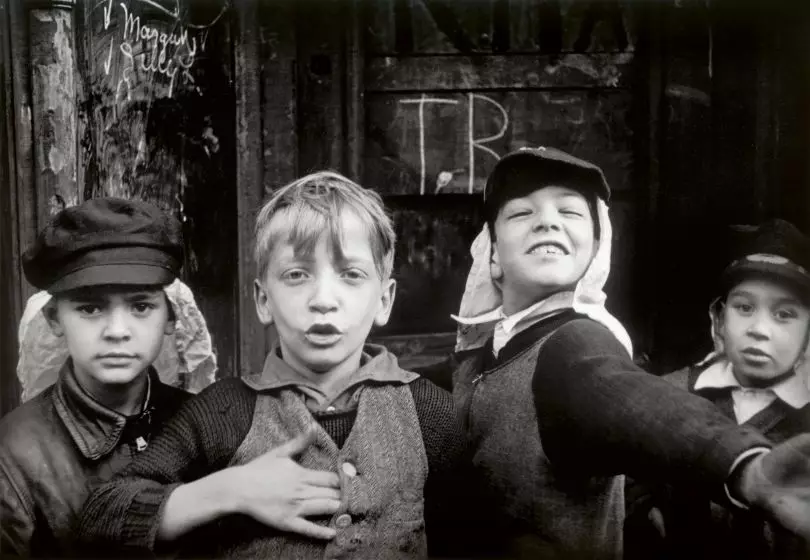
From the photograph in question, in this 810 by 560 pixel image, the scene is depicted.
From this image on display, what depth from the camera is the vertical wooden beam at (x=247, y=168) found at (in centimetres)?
331

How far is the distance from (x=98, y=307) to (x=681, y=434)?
6.22 feet

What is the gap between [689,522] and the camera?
322 centimetres

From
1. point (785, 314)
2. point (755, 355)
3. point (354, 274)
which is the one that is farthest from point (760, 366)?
point (354, 274)

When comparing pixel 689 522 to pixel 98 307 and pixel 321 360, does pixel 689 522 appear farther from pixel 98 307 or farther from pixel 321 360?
pixel 98 307

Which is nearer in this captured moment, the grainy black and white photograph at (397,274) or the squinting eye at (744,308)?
the grainy black and white photograph at (397,274)

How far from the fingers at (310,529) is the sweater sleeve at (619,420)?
→ 0.75 meters

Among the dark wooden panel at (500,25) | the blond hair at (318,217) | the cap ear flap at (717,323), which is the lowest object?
the cap ear flap at (717,323)

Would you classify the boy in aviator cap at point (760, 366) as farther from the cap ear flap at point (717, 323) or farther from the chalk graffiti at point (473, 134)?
the chalk graffiti at point (473, 134)

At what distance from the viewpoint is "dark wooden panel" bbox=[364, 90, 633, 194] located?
3.34m

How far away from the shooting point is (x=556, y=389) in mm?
3041

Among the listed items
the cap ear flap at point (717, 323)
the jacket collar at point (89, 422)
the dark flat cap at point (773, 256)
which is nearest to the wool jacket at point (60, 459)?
the jacket collar at point (89, 422)

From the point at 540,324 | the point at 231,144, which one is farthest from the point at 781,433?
the point at 231,144

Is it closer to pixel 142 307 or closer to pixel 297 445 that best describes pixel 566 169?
pixel 297 445

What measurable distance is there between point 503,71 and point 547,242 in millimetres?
653
